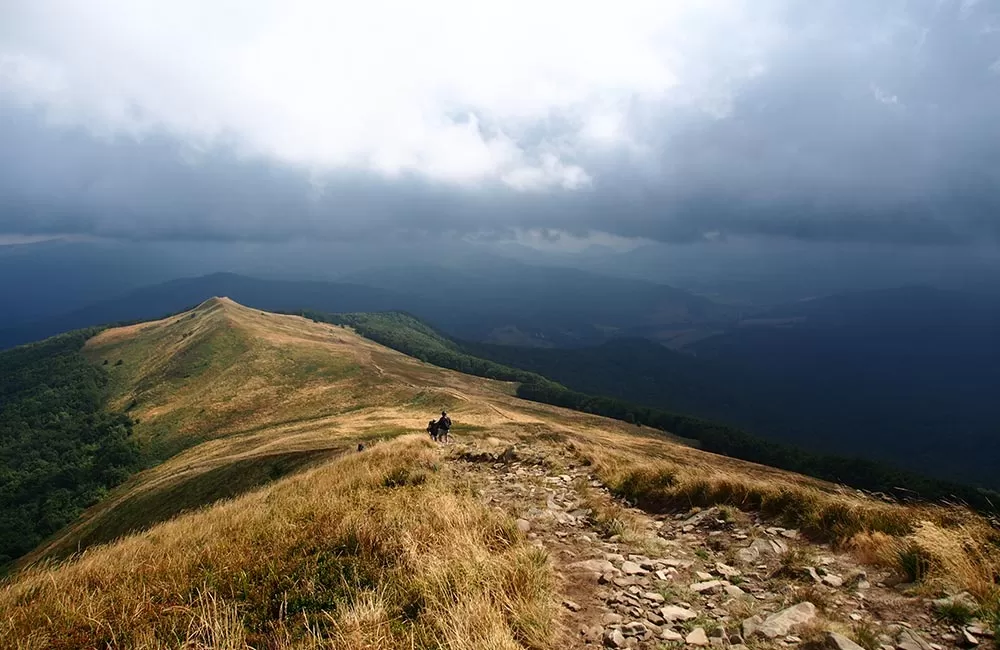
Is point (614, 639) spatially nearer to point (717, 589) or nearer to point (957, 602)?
point (717, 589)

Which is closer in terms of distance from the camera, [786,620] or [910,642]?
[910,642]

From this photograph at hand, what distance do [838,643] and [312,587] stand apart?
21.1 ft

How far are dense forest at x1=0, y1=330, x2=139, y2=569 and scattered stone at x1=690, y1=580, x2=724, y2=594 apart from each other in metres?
88.2

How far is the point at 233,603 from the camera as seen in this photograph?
6164 millimetres

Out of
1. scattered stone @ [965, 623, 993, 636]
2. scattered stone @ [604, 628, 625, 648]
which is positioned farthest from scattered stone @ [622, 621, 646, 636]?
scattered stone @ [965, 623, 993, 636]

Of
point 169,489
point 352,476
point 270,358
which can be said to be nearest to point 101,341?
point 270,358

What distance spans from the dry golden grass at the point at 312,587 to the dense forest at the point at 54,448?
81180 mm

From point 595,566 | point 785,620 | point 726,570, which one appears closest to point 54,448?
point 595,566

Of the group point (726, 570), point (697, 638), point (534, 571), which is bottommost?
point (726, 570)

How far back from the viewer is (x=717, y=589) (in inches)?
260

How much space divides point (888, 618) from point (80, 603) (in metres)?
10.7

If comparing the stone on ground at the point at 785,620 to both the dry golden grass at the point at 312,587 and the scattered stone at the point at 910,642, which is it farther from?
the dry golden grass at the point at 312,587

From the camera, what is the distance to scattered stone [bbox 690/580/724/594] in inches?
259

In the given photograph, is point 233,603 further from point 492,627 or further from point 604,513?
point 604,513
